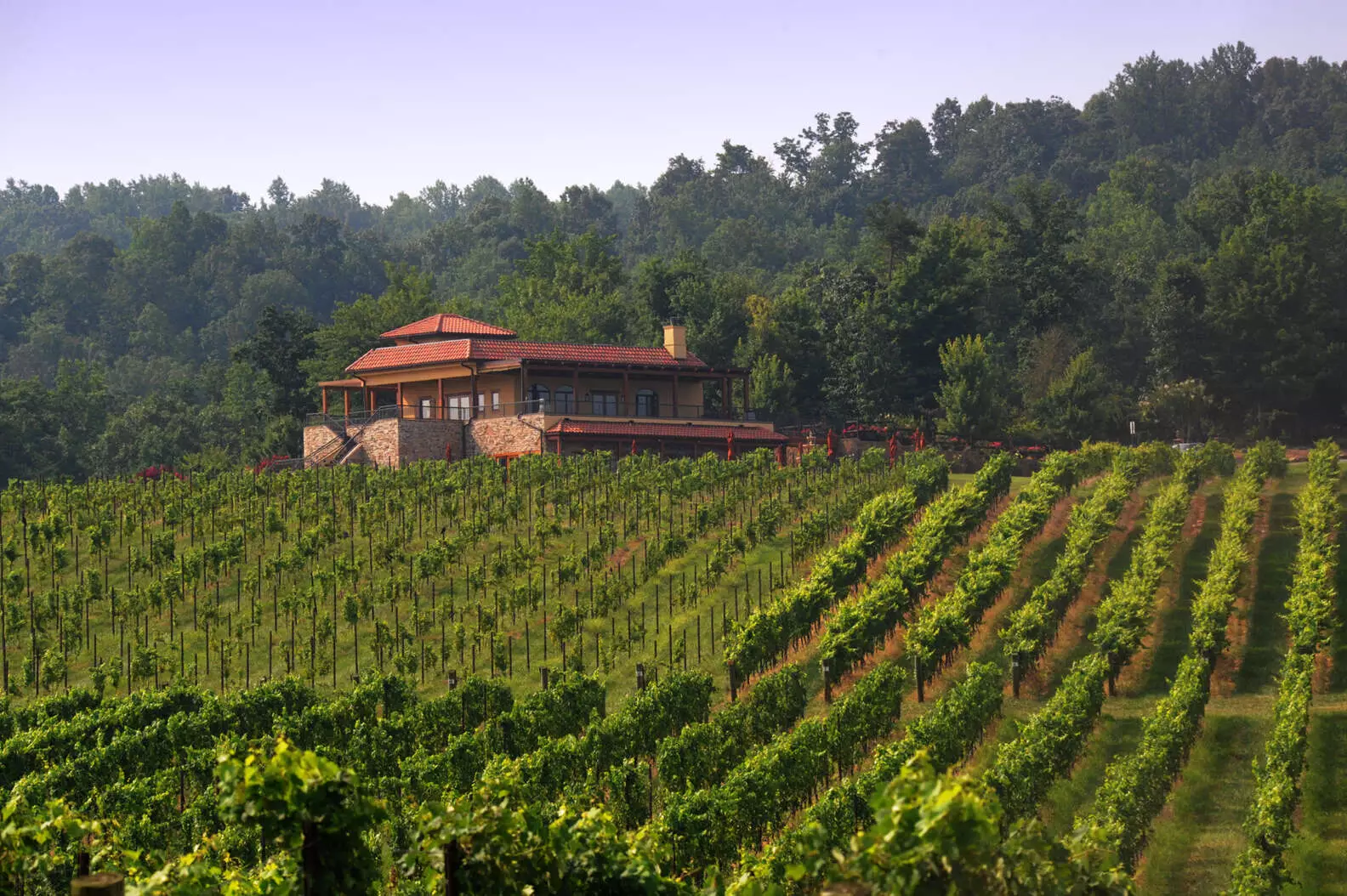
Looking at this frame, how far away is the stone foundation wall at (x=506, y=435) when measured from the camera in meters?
51.4

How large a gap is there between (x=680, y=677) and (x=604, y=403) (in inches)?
1249

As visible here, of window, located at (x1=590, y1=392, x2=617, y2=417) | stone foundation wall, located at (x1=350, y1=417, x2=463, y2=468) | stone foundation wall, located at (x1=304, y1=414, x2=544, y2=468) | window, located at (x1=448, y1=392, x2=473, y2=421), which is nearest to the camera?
stone foundation wall, located at (x1=304, y1=414, x2=544, y2=468)

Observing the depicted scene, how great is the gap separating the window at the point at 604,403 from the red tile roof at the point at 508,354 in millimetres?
1457

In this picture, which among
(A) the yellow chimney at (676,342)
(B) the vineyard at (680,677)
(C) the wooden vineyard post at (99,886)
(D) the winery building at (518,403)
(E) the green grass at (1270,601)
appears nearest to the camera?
(C) the wooden vineyard post at (99,886)

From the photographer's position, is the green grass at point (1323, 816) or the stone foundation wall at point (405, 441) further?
the stone foundation wall at point (405, 441)

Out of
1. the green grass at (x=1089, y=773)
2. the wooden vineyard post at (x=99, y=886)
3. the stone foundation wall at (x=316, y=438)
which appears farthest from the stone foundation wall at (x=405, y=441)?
the wooden vineyard post at (x=99, y=886)

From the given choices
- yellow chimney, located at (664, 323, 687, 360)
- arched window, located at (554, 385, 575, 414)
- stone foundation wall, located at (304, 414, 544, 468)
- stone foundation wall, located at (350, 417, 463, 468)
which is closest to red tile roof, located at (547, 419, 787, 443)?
stone foundation wall, located at (304, 414, 544, 468)

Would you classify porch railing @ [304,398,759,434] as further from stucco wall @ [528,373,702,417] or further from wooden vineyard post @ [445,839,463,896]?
wooden vineyard post @ [445,839,463,896]

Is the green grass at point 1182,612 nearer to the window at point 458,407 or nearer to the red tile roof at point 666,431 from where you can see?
the red tile roof at point 666,431

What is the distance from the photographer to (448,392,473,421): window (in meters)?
55.7

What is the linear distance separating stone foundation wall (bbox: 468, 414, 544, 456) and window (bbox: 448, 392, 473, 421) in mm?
1549

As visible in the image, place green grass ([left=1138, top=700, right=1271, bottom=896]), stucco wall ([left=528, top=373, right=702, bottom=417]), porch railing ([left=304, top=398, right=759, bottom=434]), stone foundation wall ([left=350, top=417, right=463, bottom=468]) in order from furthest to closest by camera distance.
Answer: stucco wall ([left=528, top=373, right=702, bottom=417]), porch railing ([left=304, top=398, right=759, bottom=434]), stone foundation wall ([left=350, top=417, right=463, bottom=468]), green grass ([left=1138, top=700, right=1271, bottom=896])

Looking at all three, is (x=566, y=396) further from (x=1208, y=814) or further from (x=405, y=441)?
(x=1208, y=814)

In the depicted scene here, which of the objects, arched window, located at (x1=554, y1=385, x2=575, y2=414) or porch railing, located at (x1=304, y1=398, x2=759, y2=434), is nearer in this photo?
porch railing, located at (x1=304, y1=398, x2=759, y2=434)
